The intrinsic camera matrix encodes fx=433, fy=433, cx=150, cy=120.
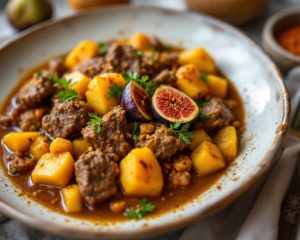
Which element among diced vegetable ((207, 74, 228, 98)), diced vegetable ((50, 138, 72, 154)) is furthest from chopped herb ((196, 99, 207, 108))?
diced vegetable ((50, 138, 72, 154))

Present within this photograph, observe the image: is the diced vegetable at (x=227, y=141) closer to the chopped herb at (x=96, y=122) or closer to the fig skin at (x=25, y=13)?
the chopped herb at (x=96, y=122)

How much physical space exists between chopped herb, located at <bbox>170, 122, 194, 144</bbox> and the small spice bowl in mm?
1936

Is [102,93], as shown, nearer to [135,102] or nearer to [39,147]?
[135,102]

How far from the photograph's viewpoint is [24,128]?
4.63 m

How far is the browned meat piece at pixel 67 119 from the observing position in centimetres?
431

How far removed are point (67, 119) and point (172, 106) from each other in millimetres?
1059

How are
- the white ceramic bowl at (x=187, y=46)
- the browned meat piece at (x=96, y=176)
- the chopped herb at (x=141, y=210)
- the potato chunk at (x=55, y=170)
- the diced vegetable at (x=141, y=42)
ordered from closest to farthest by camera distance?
the white ceramic bowl at (x=187, y=46) < the chopped herb at (x=141, y=210) < the browned meat piece at (x=96, y=176) < the potato chunk at (x=55, y=170) < the diced vegetable at (x=141, y=42)

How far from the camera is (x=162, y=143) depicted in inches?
159

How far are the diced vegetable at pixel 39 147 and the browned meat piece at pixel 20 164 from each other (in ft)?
0.20

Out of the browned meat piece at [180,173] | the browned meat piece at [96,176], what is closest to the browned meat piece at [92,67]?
the browned meat piece at [96,176]

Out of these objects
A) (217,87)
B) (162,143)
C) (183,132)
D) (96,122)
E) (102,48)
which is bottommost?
(217,87)

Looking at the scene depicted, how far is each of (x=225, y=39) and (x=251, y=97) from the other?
1.07 m

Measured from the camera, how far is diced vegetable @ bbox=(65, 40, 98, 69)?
215 inches

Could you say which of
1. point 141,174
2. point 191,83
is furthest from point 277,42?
point 141,174
